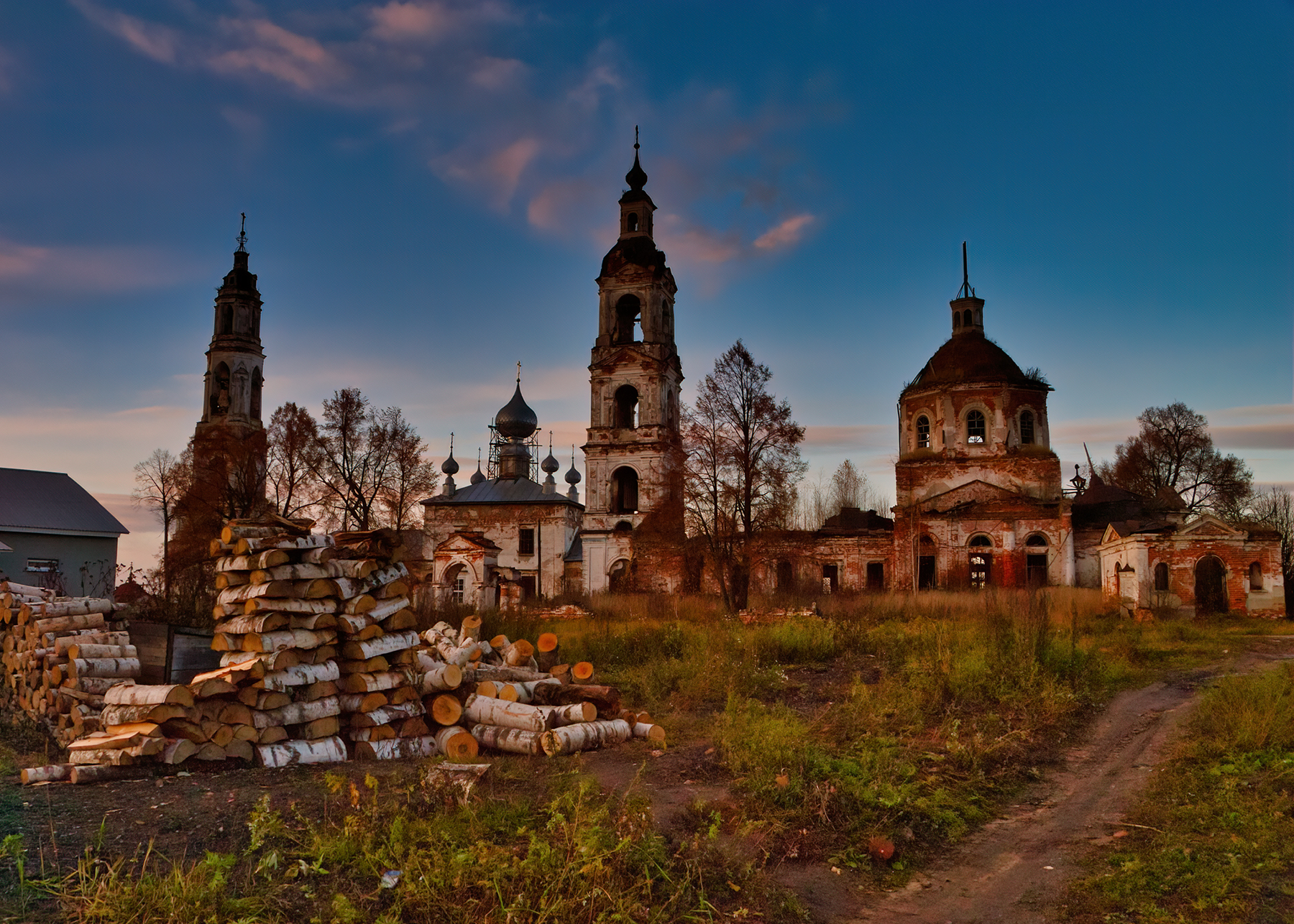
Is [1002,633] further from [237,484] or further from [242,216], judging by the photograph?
[242,216]

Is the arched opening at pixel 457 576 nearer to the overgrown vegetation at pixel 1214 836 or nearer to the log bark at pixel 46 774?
the log bark at pixel 46 774

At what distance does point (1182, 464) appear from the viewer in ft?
153

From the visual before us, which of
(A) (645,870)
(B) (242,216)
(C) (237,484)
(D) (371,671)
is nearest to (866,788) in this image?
(A) (645,870)

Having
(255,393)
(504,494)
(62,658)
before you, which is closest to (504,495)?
(504,494)

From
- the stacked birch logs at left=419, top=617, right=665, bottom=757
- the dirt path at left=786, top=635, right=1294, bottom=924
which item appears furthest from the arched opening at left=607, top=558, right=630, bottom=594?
the dirt path at left=786, top=635, right=1294, bottom=924

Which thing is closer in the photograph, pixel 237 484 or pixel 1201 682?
pixel 1201 682

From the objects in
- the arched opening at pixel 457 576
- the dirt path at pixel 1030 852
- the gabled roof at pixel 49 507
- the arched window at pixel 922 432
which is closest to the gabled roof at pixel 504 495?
the arched opening at pixel 457 576

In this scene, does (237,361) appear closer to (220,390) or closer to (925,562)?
(220,390)

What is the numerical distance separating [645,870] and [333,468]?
105 ft

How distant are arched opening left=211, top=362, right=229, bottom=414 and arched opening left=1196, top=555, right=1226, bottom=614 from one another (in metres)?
38.4

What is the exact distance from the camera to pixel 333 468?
1355 inches

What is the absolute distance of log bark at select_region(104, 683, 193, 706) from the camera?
729cm

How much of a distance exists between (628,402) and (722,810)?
3268cm

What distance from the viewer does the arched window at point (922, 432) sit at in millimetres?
36125
